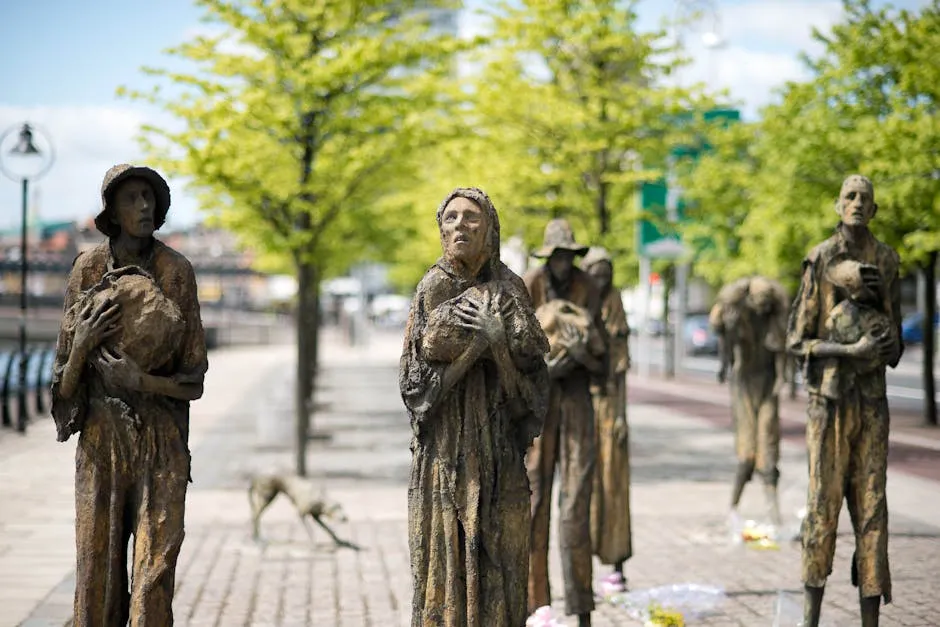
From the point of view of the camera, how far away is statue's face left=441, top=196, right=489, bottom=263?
5.08 m

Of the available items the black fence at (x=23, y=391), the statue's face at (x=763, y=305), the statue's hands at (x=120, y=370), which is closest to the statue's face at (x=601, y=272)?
the statue's face at (x=763, y=305)

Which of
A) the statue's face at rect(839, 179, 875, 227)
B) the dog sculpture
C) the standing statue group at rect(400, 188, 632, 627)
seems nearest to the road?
the dog sculpture

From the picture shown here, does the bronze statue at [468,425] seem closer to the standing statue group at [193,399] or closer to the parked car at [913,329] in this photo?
the standing statue group at [193,399]

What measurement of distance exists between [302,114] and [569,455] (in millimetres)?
8968

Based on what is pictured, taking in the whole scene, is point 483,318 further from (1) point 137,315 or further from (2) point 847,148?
(2) point 847,148

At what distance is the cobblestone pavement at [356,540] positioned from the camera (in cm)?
838

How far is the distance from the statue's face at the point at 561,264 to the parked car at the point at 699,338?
38859mm

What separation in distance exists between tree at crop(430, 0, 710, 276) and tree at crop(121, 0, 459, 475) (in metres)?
1.84

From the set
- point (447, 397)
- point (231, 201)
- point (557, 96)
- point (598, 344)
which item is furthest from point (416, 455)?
point (557, 96)

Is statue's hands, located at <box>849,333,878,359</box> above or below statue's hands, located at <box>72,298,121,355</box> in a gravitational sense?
below

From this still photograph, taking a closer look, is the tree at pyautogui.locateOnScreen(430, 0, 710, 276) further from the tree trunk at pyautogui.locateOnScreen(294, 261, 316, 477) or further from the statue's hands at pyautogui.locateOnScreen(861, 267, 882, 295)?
the statue's hands at pyautogui.locateOnScreen(861, 267, 882, 295)

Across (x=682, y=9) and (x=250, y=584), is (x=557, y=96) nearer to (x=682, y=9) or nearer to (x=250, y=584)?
(x=250, y=584)

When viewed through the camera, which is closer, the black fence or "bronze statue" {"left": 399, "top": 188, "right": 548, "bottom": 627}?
"bronze statue" {"left": 399, "top": 188, "right": 548, "bottom": 627}

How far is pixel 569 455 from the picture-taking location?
751cm
